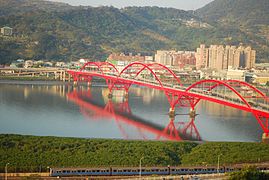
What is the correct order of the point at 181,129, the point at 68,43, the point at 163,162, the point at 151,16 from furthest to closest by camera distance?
1. the point at 151,16
2. the point at 68,43
3. the point at 181,129
4. the point at 163,162

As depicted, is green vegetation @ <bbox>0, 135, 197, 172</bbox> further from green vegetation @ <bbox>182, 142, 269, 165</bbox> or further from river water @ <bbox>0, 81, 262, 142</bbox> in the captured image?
river water @ <bbox>0, 81, 262, 142</bbox>

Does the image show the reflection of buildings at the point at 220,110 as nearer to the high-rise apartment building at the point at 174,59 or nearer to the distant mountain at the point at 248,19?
the high-rise apartment building at the point at 174,59

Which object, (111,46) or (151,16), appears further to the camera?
(151,16)

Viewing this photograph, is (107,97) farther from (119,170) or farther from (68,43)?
(68,43)

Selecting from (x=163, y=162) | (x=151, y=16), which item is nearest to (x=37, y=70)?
(x=163, y=162)

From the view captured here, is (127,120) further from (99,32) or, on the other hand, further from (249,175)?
(99,32)

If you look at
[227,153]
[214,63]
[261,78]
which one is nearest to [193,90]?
[227,153]

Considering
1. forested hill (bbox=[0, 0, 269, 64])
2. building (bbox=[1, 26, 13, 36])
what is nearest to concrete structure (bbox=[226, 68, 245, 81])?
forested hill (bbox=[0, 0, 269, 64])

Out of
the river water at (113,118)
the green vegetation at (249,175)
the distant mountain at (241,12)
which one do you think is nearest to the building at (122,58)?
the river water at (113,118)
